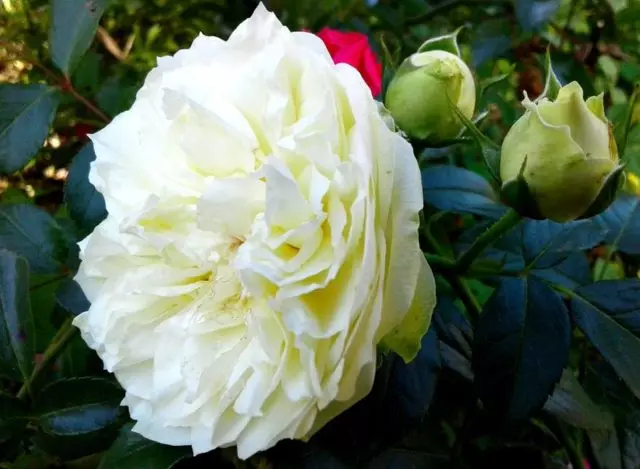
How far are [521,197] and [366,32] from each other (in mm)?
638

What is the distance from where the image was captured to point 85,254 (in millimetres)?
405

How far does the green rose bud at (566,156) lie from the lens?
0.33 m

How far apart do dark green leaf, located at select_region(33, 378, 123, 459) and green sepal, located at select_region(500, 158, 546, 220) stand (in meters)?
0.31

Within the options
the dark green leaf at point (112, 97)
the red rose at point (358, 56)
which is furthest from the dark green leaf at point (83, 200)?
the red rose at point (358, 56)

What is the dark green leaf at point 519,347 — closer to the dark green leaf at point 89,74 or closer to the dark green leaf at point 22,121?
the dark green leaf at point 22,121

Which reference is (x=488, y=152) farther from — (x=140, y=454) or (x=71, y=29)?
(x=71, y=29)

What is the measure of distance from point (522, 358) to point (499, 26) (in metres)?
0.59

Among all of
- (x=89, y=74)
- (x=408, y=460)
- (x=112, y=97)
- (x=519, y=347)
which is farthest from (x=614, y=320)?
(x=89, y=74)

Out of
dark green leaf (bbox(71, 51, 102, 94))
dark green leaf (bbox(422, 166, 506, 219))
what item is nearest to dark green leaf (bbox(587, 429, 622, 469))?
dark green leaf (bbox(422, 166, 506, 219))

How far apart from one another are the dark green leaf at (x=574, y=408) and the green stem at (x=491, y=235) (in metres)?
0.11

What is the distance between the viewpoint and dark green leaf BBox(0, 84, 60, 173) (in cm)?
57

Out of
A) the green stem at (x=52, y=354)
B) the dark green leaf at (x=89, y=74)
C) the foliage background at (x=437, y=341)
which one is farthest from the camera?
the dark green leaf at (x=89, y=74)

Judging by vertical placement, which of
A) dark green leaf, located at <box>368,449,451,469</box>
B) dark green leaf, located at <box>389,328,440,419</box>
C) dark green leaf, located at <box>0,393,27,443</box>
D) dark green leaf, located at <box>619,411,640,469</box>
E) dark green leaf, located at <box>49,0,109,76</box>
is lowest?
dark green leaf, located at <box>619,411,640,469</box>

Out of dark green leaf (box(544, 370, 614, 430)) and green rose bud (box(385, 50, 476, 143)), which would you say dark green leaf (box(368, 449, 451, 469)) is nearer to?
dark green leaf (box(544, 370, 614, 430))
